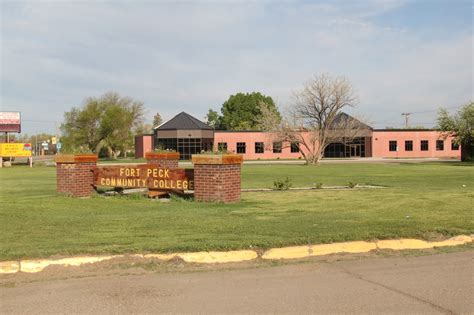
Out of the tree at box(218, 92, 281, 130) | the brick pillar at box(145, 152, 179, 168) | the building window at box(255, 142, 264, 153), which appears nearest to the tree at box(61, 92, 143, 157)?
the building window at box(255, 142, 264, 153)

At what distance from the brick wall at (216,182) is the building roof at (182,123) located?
59374mm

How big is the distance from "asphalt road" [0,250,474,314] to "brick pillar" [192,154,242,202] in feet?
17.3

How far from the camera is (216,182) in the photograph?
11.7m

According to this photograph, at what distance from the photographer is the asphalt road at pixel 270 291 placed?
4.84 m

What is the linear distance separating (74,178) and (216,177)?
15.4 ft

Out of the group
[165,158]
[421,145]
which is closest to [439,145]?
[421,145]

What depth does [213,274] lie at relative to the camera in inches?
242

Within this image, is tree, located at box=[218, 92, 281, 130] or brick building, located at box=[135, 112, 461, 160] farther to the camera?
tree, located at box=[218, 92, 281, 130]

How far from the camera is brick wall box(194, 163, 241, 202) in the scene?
1166 centimetres

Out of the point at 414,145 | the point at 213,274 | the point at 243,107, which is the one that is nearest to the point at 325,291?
the point at 213,274

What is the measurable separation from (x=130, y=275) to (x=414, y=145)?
255 feet

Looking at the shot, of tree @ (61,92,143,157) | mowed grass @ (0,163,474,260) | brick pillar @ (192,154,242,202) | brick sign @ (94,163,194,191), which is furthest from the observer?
tree @ (61,92,143,157)

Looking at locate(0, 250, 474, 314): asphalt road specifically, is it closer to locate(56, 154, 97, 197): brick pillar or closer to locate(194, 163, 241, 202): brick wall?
locate(194, 163, 241, 202): brick wall

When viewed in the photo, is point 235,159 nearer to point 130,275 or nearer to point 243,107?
point 130,275
